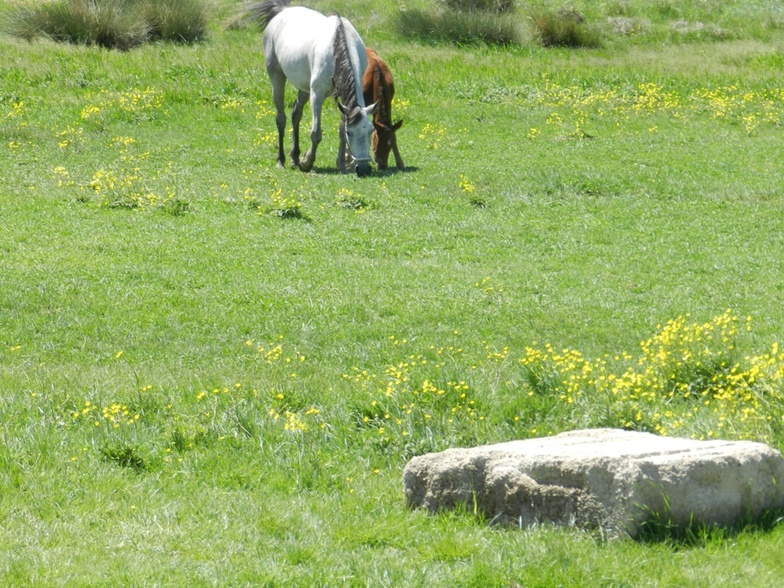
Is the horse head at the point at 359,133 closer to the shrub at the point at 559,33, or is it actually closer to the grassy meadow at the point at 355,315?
the grassy meadow at the point at 355,315

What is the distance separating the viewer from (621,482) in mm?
5082

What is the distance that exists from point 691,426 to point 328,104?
18.2 m

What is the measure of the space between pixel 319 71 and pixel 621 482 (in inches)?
589

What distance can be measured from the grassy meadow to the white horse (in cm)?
85

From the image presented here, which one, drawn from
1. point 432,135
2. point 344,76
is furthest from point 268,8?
point 344,76

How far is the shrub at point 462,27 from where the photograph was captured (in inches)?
1292

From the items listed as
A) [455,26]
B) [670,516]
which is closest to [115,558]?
[670,516]

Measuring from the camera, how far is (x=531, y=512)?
541 cm

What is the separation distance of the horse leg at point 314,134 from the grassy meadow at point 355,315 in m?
0.54

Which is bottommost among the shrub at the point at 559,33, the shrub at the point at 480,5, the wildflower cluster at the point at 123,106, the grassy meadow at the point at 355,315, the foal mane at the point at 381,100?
the grassy meadow at the point at 355,315

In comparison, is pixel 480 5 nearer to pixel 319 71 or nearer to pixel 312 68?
pixel 312 68

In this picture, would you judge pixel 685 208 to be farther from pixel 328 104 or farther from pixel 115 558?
pixel 115 558

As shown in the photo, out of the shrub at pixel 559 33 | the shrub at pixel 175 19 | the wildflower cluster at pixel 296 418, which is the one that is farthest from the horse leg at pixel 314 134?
the shrub at pixel 559 33

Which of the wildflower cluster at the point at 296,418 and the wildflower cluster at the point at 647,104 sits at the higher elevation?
the wildflower cluster at the point at 647,104
